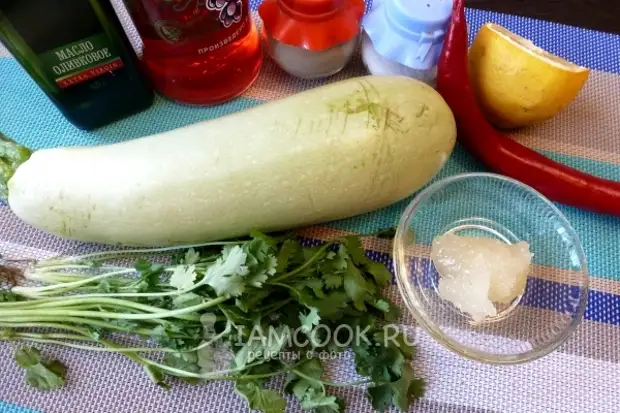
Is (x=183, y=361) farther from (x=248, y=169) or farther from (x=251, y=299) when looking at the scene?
(x=248, y=169)

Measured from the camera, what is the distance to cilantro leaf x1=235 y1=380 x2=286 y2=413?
0.66 metres

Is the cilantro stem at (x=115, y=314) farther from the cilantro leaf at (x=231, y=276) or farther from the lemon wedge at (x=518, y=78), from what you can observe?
the lemon wedge at (x=518, y=78)

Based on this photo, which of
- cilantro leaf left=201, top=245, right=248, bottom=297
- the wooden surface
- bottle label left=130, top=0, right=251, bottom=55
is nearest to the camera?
cilantro leaf left=201, top=245, right=248, bottom=297

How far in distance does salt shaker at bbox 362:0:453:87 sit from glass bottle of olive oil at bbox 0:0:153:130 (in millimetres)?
361

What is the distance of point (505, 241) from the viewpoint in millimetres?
816

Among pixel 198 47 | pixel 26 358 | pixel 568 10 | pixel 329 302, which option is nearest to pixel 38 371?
pixel 26 358

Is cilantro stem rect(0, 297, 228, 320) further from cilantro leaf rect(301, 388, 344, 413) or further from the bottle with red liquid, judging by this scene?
the bottle with red liquid

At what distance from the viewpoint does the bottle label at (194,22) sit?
2.45ft

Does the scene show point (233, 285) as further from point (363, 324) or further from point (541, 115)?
point (541, 115)

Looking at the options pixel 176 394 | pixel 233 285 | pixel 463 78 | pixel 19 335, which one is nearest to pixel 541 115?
pixel 463 78

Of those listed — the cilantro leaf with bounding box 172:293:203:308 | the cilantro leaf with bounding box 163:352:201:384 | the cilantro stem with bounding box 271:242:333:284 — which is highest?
the cilantro leaf with bounding box 172:293:203:308

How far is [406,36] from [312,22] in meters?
0.14

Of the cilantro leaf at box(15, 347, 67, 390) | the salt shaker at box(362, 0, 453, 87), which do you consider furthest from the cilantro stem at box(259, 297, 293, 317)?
the salt shaker at box(362, 0, 453, 87)

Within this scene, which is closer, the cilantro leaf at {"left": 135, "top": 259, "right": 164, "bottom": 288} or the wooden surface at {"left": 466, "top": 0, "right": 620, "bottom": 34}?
the cilantro leaf at {"left": 135, "top": 259, "right": 164, "bottom": 288}
